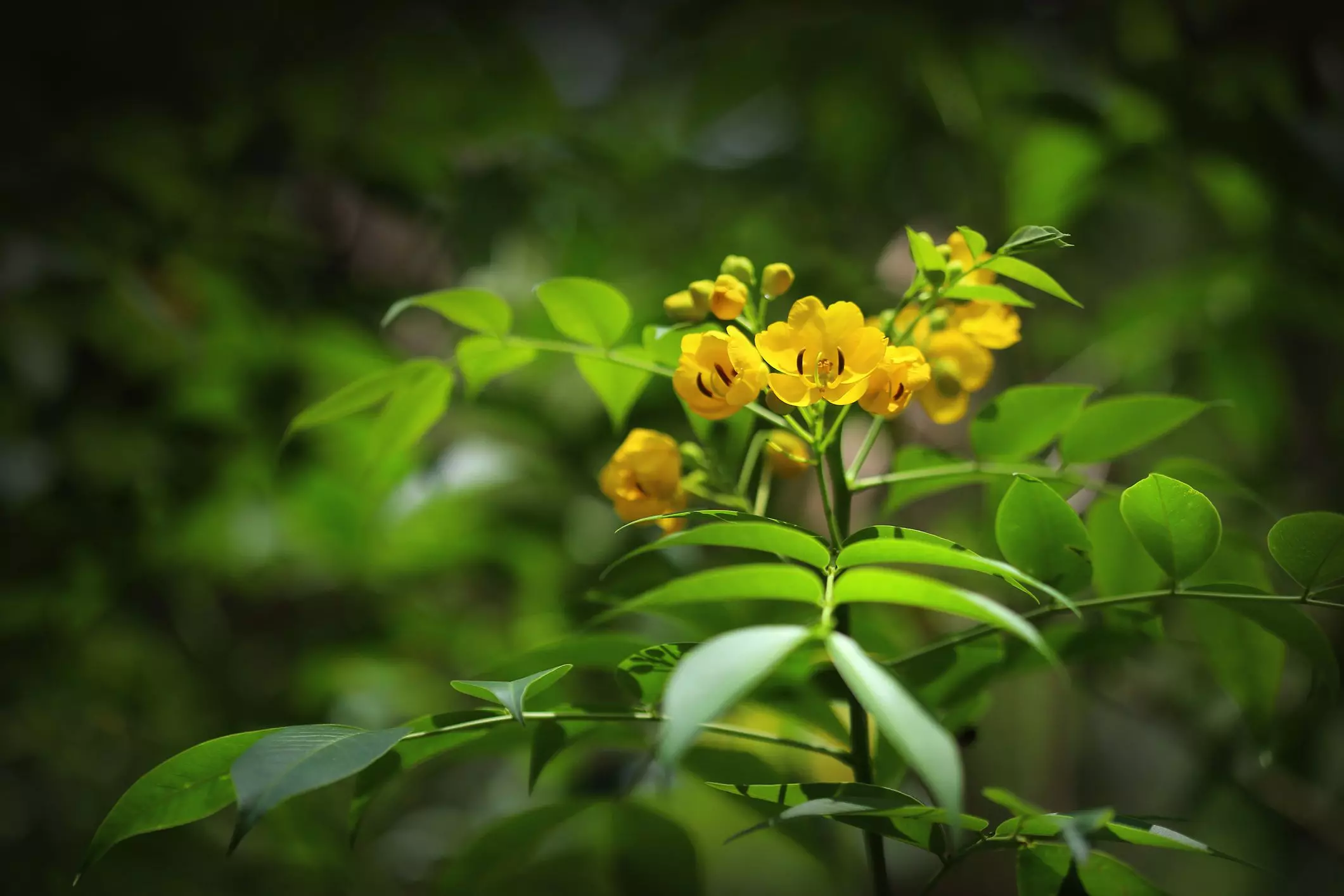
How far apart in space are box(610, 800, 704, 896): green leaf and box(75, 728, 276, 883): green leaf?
1.04ft

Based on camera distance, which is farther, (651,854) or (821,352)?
(651,854)

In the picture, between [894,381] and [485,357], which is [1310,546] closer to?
[894,381]

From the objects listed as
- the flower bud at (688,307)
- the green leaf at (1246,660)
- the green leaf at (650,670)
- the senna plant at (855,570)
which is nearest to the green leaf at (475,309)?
the senna plant at (855,570)

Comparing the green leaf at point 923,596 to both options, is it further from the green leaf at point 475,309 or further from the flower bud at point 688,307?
the green leaf at point 475,309

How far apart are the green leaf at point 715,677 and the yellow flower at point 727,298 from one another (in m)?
0.22

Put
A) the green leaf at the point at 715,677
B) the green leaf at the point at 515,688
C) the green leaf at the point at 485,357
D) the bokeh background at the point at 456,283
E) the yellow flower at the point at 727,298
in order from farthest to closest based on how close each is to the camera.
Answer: the bokeh background at the point at 456,283
the green leaf at the point at 485,357
the yellow flower at the point at 727,298
the green leaf at the point at 515,688
the green leaf at the point at 715,677

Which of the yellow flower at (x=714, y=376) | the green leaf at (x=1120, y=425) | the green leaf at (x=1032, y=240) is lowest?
the green leaf at (x=1120, y=425)

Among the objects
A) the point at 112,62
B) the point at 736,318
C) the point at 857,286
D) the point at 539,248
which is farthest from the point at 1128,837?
the point at 112,62

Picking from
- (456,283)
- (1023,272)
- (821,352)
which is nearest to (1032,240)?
(1023,272)

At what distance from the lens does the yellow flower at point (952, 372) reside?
538 mm

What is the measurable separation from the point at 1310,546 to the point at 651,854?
465 mm

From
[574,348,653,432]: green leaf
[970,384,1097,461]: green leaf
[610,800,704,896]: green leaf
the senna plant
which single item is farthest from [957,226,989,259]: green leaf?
[610,800,704,896]: green leaf

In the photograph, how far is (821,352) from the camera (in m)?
0.46

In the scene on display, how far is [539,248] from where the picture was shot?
1.37 m
